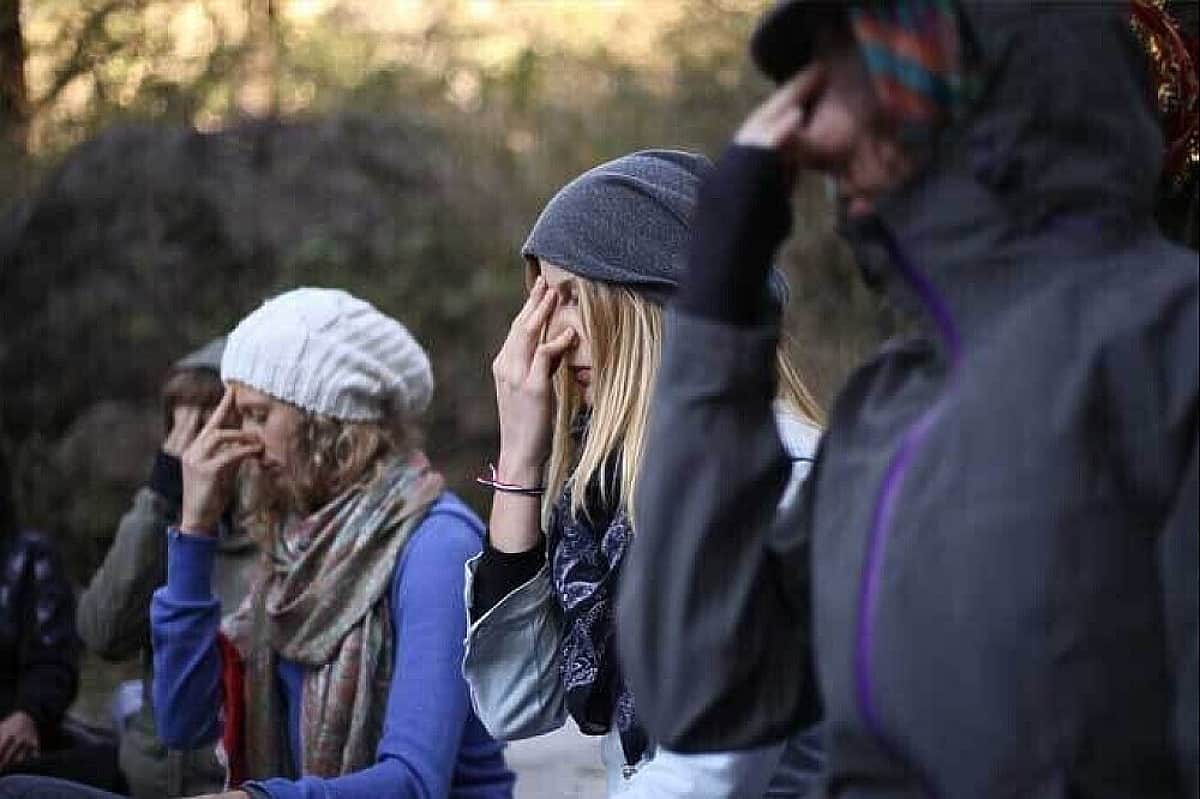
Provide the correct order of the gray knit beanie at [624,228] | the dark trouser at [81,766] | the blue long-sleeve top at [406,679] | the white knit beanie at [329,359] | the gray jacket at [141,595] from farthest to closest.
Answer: the dark trouser at [81,766], the gray jacket at [141,595], the white knit beanie at [329,359], the blue long-sleeve top at [406,679], the gray knit beanie at [624,228]

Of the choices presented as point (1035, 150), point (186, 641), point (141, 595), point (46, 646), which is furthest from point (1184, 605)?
point (46, 646)

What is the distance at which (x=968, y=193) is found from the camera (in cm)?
146

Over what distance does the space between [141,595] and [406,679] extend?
1.35 metres

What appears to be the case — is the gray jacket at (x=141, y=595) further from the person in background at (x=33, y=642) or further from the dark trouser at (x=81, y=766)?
the person in background at (x=33, y=642)

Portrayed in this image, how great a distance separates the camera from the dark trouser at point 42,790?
2.84m

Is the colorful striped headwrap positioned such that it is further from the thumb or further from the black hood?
the thumb

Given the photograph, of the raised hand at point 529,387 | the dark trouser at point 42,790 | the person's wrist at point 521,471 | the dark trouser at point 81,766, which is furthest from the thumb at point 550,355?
the dark trouser at point 81,766

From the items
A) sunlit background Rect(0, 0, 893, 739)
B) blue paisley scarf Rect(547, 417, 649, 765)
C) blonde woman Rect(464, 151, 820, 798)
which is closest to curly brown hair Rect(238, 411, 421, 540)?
blonde woman Rect(464, 151, 820, 798)

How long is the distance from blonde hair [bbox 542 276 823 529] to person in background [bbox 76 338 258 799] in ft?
5.78

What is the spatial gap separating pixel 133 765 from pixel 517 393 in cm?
193

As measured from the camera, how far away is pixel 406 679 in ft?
10.00

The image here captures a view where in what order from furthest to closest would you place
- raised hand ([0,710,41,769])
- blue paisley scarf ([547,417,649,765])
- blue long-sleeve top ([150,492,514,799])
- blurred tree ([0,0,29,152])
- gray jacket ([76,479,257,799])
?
blurred tree ([0,0,29,152])
raised hand ([0,710,41,769])
gray jacket ([76,479,257,799])
blue long-sleeve top ([150,492,514,799])
blue paisley scarf ([547,417,649,765])

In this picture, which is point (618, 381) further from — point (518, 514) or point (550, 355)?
point (518, 514)

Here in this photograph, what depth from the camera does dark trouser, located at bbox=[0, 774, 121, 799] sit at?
2842 millimetres
